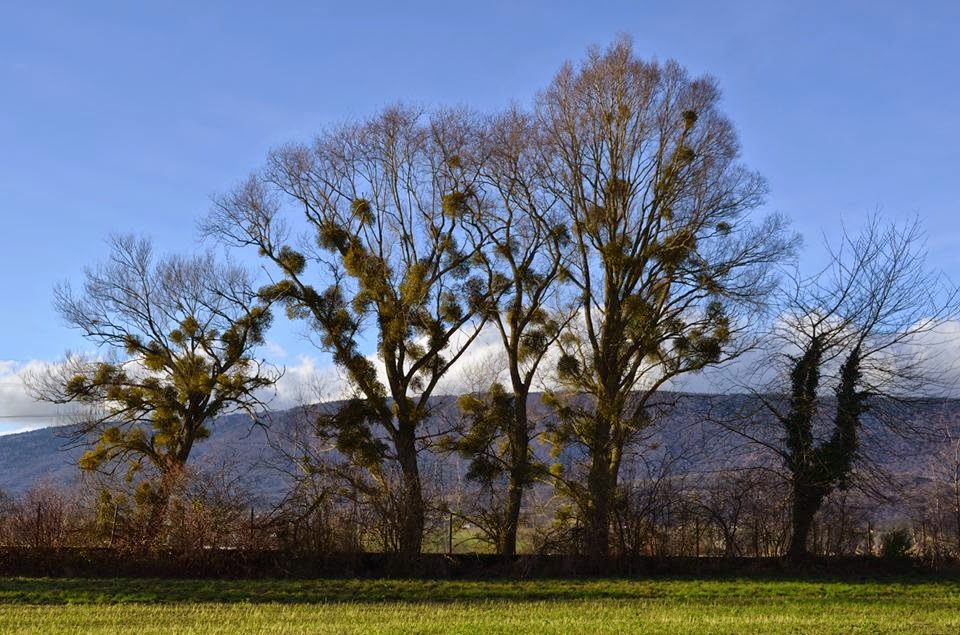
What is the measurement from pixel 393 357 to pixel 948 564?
14.3 metres

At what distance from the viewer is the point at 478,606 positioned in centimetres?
1577

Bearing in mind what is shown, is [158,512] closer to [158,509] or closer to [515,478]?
[158,509]

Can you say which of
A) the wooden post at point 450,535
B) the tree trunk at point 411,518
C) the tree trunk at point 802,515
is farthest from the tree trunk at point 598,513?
the tree trunk at point 802,515

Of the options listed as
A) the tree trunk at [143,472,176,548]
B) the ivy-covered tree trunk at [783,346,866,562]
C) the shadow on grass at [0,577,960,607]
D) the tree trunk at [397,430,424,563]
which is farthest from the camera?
the ivy-covered tree trunk at [783,346,866,562]

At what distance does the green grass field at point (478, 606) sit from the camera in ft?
40.5

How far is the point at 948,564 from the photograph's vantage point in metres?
23.3

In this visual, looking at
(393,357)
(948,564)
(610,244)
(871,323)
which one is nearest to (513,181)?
(610,244)

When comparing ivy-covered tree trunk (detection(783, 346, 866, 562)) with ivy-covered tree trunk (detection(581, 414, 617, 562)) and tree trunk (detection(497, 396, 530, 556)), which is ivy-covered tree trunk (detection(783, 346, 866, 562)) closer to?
ivy-covered tree trunk (detection(581, 414, 617, 562))

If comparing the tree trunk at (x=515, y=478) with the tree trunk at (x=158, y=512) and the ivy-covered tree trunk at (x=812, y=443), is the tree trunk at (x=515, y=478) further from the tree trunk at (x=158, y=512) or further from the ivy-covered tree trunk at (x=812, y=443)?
the tree trunk at (x=158, y=512)

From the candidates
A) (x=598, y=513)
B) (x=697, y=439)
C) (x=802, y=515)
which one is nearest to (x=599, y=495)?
(x=598, y=513)

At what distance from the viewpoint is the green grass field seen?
1234cm

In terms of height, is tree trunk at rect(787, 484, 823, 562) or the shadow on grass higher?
tree trunk at rect(787, 484, 823, 562)

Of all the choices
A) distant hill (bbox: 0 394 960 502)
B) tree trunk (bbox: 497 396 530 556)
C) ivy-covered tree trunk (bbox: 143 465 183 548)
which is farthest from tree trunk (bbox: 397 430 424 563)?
ivy-covered tree trunk (bbox: 143 465 183 548)

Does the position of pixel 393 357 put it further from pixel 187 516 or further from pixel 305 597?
pixel 305 597
